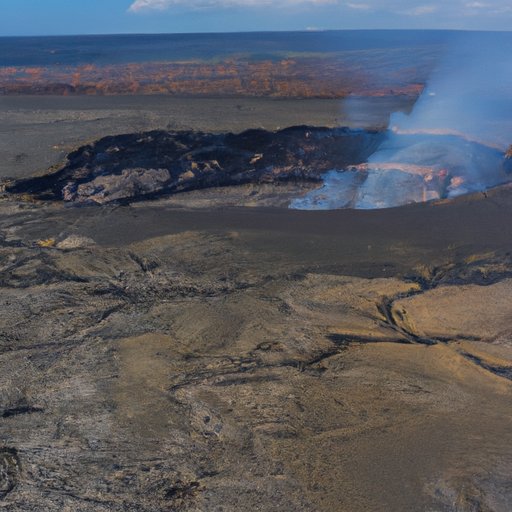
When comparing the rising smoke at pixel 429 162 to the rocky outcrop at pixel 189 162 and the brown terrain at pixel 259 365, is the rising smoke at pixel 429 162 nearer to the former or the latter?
the rocky outcrop at pixel 189 162

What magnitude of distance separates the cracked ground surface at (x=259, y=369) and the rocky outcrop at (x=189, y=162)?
2.84 meters

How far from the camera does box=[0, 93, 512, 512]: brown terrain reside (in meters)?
5.13

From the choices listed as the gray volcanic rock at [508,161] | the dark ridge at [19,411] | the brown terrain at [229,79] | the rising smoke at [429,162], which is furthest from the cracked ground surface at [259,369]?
the brown terrain at [229,79]

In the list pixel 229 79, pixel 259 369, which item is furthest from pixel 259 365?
pixel 229 79

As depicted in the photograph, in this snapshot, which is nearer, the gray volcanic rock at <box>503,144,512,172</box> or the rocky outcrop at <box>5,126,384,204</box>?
the rocky outcrop at <box>5,126,384,204</box>

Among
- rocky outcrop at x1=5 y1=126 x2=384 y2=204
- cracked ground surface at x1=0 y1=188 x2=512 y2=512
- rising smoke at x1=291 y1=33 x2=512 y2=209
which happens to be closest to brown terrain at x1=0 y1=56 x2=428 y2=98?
rising smoke at x1=291 y1=33 x2=512 y2=209

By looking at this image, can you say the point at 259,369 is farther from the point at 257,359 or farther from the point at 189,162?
the point at 189,162

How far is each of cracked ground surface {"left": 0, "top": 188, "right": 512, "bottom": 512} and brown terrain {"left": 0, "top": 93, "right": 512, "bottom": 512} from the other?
2 cm

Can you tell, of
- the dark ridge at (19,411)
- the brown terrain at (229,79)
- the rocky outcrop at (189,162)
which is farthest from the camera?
the brown terrain at (229,79)

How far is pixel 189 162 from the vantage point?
1480 centimetres

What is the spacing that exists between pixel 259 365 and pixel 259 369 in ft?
0.26

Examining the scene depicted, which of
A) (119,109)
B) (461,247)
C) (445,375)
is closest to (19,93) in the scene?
(119,109)

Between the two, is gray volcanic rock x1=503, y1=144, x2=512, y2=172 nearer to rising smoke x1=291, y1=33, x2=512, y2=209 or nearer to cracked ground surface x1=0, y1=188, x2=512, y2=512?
rising smoke x1=291, y1=33, x2=512, y2=209

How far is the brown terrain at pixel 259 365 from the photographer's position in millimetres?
5129
